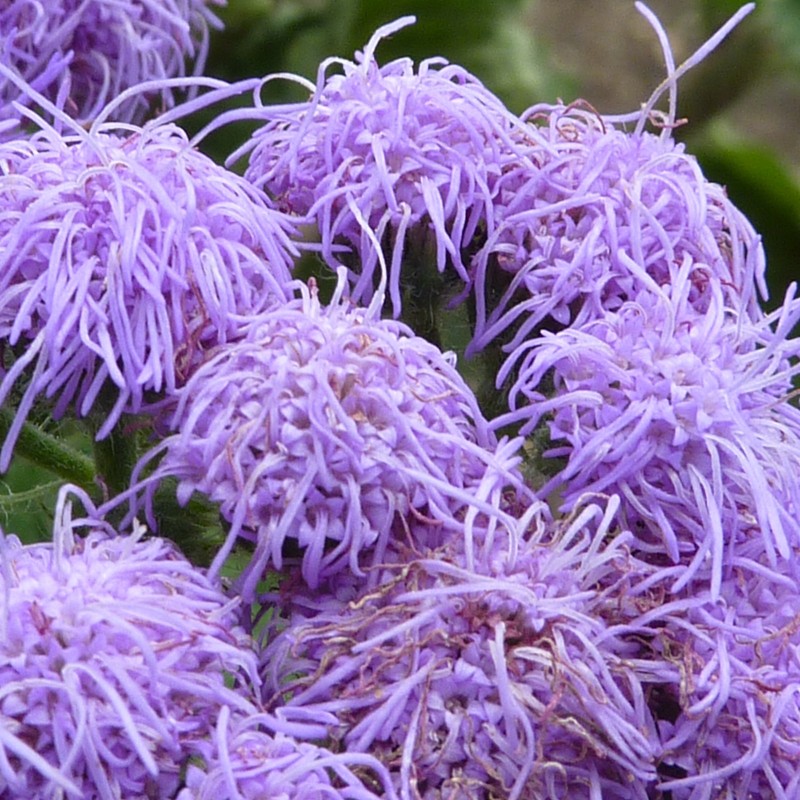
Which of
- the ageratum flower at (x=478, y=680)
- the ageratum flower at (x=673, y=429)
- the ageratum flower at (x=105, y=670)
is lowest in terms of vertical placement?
the ageratum flower at (x=105, y=670)

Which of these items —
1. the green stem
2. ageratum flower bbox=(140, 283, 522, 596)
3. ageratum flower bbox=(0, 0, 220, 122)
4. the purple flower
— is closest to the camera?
ageratum flower bbox=(140, 283, 522, 596)

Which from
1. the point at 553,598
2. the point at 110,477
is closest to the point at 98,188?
the point at 110,477

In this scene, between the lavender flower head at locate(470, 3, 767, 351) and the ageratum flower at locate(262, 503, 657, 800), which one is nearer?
the ageratum flower at locate(262, 503, 657, 800)

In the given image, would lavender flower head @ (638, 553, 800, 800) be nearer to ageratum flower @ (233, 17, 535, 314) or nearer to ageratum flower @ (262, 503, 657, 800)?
ageratum flower @ (262, 503, 657, 800)

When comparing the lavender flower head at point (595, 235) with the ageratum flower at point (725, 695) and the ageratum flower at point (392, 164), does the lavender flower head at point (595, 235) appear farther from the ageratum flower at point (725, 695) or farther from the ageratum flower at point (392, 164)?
the ageratum flower at point (725, 695)

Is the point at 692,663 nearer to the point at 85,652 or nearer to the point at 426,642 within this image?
the point at 426,642

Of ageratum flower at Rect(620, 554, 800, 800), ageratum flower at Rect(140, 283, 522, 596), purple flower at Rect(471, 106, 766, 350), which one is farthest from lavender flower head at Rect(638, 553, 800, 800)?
purple flower at Rect(471, 106, 766, 350)

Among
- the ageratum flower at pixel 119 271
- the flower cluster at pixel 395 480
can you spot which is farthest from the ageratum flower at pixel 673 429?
the ageratum flower at pixel 119 271
